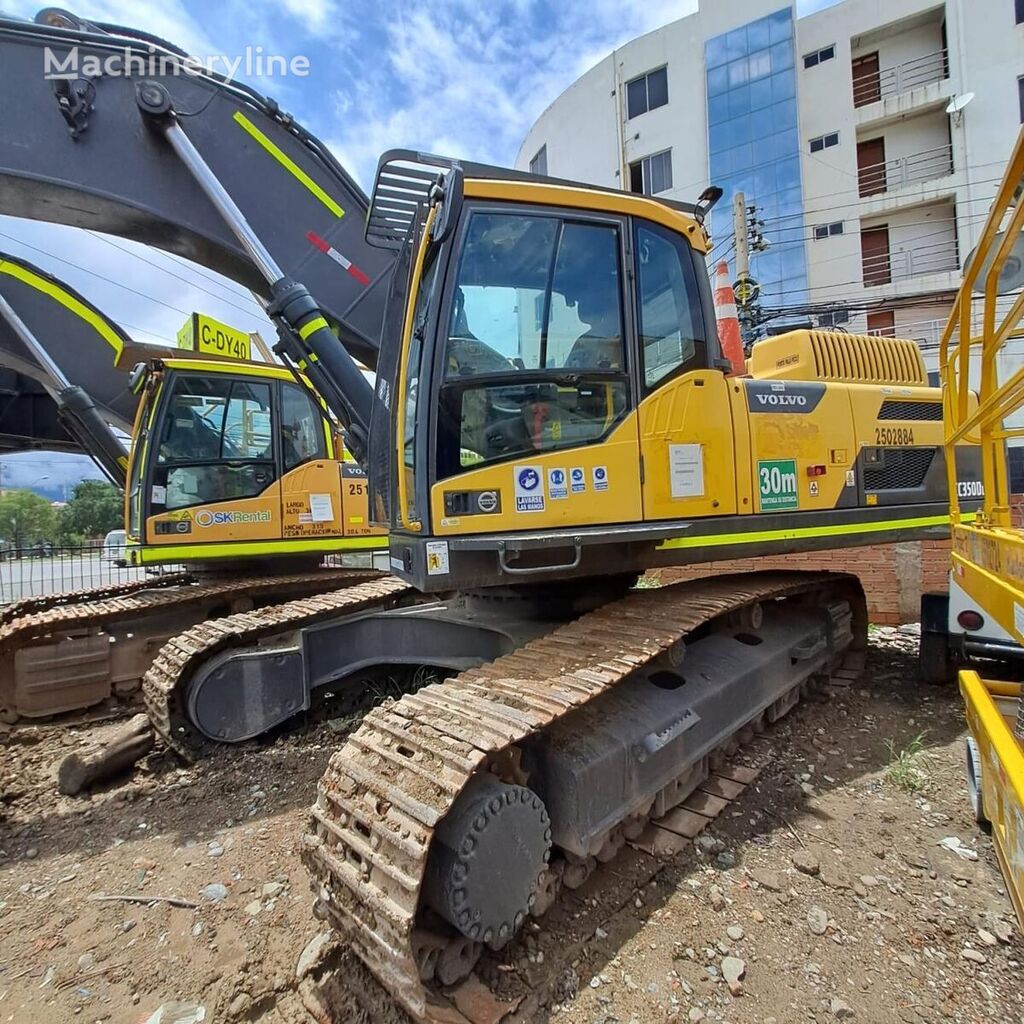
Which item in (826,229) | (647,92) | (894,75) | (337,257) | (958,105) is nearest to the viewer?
(337,257)

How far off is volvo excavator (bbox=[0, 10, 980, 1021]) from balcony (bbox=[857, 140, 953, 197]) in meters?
21.1

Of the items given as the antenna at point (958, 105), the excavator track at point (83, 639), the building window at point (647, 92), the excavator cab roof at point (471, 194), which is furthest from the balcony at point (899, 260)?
the excavator track at point (83, 639)

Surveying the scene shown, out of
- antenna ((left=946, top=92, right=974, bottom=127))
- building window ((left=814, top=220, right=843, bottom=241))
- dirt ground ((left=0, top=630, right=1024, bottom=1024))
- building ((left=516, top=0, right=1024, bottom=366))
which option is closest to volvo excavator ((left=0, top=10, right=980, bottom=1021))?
dirt ground ((left=0, top=630, right=1024, bottom=1024))

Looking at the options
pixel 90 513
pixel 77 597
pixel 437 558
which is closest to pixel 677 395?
pixel 437 558

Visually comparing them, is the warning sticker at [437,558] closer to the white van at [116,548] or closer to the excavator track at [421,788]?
the excavator track at [421,788]

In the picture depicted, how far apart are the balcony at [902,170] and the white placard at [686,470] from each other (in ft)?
76.9

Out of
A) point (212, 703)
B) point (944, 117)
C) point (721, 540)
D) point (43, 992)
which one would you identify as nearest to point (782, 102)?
point (944, 117)

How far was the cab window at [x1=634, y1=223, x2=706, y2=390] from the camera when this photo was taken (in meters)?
3.22

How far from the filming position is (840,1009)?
2.01 m

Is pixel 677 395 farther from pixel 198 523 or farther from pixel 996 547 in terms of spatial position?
pixel 198 523

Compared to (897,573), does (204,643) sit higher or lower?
higher

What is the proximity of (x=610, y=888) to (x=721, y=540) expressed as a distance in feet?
5.88

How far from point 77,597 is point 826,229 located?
23.7 m

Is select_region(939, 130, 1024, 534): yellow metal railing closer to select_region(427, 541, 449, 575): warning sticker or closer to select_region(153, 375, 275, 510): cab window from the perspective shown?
select_region(427, 541, 449, 575): warning sticker
